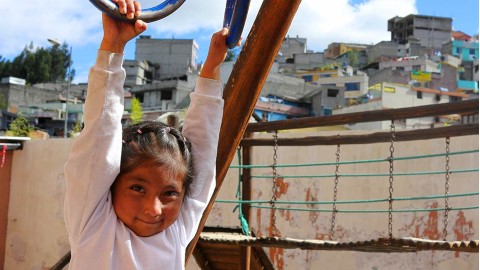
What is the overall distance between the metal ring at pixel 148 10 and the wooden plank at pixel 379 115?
1.50 m

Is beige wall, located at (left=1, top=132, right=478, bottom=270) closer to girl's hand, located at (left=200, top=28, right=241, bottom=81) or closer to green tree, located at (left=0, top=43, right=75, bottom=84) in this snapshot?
girl's hand, located at (left=200, top=28, right=241, bottom=81)

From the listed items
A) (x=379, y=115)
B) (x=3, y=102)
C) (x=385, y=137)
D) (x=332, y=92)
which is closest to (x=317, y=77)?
(x=332, y=92)

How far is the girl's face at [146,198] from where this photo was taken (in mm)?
1238

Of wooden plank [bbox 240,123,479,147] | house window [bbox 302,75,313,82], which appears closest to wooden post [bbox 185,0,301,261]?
wooden plank [bbox 240,123,479,147]

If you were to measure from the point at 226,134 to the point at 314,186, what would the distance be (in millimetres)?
3929

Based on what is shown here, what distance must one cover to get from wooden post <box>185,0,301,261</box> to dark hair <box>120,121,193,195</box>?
0.30 metres

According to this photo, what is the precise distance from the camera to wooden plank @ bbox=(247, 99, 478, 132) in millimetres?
2465

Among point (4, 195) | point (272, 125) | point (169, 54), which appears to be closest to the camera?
point (272, 125)

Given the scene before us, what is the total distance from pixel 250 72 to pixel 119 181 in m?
0.59

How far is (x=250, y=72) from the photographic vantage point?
170 centimetres

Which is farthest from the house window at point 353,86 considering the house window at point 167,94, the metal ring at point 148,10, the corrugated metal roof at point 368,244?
the metal ring at point 148,10

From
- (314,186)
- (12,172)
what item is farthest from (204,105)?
(12,172)

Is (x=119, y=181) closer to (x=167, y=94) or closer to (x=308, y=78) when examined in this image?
(x=167, y=94)

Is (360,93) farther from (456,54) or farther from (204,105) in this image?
(204,105)
